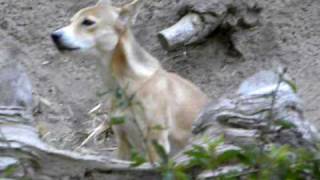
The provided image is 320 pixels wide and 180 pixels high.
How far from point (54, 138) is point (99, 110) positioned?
467mm

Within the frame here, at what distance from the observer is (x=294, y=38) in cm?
895

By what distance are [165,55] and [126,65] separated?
1468 mm

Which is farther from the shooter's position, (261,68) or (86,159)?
(261,68)

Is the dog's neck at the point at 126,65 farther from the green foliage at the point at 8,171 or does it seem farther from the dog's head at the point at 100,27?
the green foliage at the point at 8,171

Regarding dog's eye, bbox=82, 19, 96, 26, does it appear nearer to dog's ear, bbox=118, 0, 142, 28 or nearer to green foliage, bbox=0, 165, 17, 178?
dog's ear, bbox=118, 0, 142, 28

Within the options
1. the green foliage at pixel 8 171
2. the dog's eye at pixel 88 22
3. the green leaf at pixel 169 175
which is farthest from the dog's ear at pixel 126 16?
the green leaf at pixel 169 175

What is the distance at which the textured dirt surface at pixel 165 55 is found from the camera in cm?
870

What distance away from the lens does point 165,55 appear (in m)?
9.10

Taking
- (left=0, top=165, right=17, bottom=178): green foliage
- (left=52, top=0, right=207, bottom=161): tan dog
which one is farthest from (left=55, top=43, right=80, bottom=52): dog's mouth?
(left=0, top=165, right=17, bottom=178): green foliage

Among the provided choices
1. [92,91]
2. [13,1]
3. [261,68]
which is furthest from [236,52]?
[13,1]

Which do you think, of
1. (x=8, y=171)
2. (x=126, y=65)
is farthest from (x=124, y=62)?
(x=8, y=171)

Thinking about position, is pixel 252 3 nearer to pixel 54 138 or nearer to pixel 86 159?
pixel 54 138

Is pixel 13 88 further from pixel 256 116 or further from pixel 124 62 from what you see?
pixel 256 116

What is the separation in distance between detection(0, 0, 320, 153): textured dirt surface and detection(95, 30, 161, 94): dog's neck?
0.94 meters
